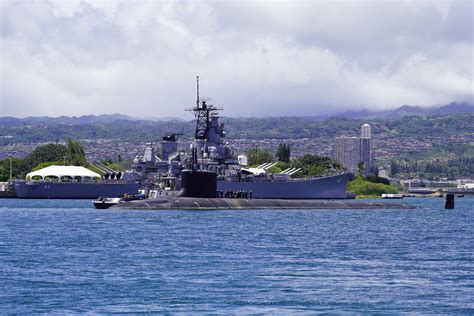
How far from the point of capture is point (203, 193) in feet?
272

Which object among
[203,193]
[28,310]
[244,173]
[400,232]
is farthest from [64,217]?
[244,173]

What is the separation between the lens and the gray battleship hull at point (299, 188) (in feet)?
433

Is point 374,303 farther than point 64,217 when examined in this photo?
No

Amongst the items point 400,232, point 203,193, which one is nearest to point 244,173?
point 203,193

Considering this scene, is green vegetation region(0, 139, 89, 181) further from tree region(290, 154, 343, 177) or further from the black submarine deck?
the black submarine deck

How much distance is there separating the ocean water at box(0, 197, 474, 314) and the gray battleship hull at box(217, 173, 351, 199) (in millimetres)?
65529

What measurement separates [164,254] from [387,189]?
14822cm

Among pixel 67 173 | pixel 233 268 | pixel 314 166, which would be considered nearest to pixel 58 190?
pixel 67 173

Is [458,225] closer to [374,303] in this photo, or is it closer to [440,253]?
[440,253]

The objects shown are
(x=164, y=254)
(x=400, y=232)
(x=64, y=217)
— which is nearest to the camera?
(x=164, y=254)

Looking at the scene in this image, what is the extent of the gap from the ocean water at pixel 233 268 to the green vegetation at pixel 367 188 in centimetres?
11748

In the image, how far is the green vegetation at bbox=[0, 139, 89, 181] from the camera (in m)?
179

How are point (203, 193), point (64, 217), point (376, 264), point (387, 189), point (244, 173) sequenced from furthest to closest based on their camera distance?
1. point (387, 189)
2. point (244, 173)
3. point (203, 193)
4. point (64, 217)
5. point (376, 264)

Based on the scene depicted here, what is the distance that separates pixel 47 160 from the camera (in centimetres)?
19125
